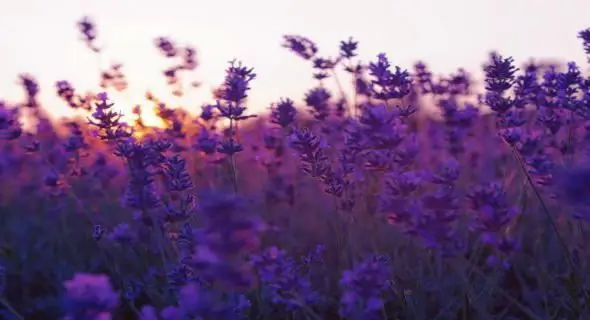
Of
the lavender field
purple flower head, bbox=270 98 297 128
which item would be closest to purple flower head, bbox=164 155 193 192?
the lavender field

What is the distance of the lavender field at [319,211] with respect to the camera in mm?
1772

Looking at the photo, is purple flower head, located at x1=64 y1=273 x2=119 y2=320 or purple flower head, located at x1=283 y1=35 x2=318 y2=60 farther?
purple flower head, located at x1=283 y1=35 x2=318 y2=60

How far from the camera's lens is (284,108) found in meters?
3.41

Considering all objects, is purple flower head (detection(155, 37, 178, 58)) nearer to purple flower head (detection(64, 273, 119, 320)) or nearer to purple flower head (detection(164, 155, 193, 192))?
purple flower head (detection(164, 155, 193, 192))

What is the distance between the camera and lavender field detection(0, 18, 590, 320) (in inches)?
69.8

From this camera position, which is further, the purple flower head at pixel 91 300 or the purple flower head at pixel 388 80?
the purple flower head at pixel 388 80

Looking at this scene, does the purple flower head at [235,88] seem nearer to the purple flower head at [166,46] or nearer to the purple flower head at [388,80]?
the purple flower head at [388,80]

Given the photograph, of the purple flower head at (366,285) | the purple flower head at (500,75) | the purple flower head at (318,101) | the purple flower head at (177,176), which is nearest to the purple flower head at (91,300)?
the purple flower head at (366,285)

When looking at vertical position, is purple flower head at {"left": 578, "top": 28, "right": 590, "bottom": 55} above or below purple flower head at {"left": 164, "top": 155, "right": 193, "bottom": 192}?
above

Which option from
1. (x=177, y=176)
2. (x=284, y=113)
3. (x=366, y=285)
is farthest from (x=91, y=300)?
(x=284, y=113)

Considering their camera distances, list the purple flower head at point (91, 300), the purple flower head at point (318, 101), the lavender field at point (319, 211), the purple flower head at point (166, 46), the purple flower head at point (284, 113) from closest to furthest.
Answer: the purple flower head at point (91, 300)
the lavender field at point (319, 211)
the purple flower head at point (284, 113)
the purple flower head at point (318, 101)
the purple flower head at point (166, 46)

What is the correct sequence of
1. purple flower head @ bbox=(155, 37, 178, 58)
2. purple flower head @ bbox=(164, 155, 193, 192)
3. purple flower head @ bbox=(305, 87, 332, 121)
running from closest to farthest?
1. purple flower head @ bbox=(164, 155, 193, 192)
2. purple flower head @ bbox=(305, 87, 332, 121)
3. purple flower head @ bbox=(155, 37, 178, 58)

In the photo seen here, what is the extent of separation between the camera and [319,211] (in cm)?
402

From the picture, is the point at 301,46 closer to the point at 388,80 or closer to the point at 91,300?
the point at 388,80
